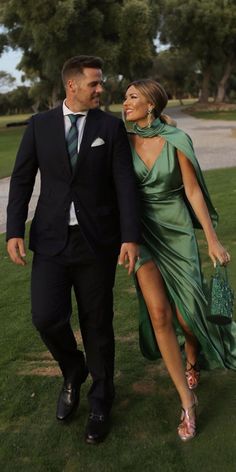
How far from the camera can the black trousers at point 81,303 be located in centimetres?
302

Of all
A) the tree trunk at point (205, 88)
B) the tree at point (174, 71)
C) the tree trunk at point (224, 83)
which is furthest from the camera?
the tree at point (174, 71)

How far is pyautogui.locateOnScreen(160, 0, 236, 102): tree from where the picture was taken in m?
42.3

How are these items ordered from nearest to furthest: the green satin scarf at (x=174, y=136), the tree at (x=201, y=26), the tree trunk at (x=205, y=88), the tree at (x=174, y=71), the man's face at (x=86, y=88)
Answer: the man's face at (x=86, y=88) → the green satin scarf at (x=174, y=136) → the tree at (x=201, y=26) → the tree trunk at (x=205, y=88) → the tree at (x=174, y=71)

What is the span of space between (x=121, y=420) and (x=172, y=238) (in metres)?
1.15

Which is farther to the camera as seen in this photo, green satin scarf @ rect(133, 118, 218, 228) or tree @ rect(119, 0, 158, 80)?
tree @ rect(119, 0, 158, 80)

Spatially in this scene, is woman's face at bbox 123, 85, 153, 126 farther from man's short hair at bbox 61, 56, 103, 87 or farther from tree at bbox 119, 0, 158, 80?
tree at bbox 119, 0, 158, 80

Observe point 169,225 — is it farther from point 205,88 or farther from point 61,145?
point 205,88

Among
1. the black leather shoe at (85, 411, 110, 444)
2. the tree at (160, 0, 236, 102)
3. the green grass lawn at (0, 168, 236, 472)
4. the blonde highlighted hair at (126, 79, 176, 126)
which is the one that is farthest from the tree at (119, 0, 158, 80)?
the black leather shoe at (85, 411, 110, 444)

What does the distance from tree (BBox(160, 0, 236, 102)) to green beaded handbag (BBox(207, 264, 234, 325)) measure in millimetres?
42807

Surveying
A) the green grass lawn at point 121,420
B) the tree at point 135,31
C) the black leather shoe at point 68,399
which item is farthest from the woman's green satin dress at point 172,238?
the tree at point 135,31

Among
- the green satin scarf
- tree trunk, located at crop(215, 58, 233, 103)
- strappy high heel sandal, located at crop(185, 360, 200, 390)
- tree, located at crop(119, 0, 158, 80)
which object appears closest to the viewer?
the green satin scarf

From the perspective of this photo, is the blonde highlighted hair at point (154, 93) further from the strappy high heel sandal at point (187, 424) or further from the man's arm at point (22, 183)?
the strappy high heel sandal at point (187, 424)

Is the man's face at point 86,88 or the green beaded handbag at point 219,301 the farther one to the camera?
the green beaded handbag at point 219,301

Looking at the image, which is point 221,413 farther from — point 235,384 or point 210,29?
point 210,29
